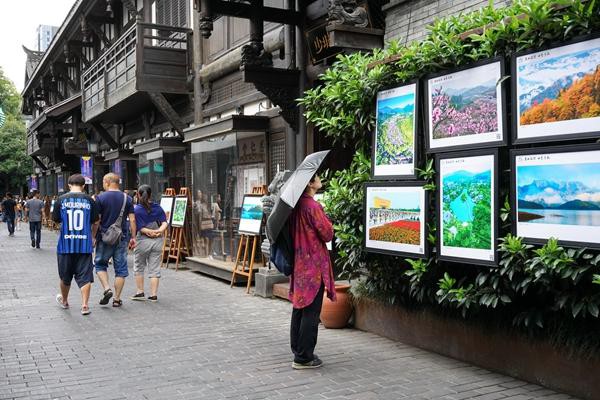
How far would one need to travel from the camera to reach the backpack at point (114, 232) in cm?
866

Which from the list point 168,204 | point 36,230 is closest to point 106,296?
point 168,204

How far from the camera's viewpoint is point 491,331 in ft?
17.5

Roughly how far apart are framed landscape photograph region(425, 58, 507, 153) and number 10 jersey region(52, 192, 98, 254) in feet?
15.7

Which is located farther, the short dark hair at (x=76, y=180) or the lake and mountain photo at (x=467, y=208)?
the short dark hair at (x=76, y=180)

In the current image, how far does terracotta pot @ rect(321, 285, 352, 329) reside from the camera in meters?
7.03

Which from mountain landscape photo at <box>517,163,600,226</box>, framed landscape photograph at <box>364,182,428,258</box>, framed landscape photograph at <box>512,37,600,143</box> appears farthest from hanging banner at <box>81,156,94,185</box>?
mountain landscape photo at <box>517,163,600,226</box>

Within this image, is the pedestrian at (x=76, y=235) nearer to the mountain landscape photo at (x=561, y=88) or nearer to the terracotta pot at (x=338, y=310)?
the terracotta pot at (x=338, y=310)

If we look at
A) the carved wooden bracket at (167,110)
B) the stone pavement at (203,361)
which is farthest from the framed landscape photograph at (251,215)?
the carved wooden bracket at (167,110)

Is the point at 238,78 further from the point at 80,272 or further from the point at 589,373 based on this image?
the point at 589,373

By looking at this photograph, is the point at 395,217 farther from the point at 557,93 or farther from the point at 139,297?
the point at 139,297

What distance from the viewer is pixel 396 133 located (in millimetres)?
6078

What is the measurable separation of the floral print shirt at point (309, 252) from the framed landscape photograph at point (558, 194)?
1.67 m

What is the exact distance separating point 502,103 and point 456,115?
0.51 m

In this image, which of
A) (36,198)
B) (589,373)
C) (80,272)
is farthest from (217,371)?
(36,198)
